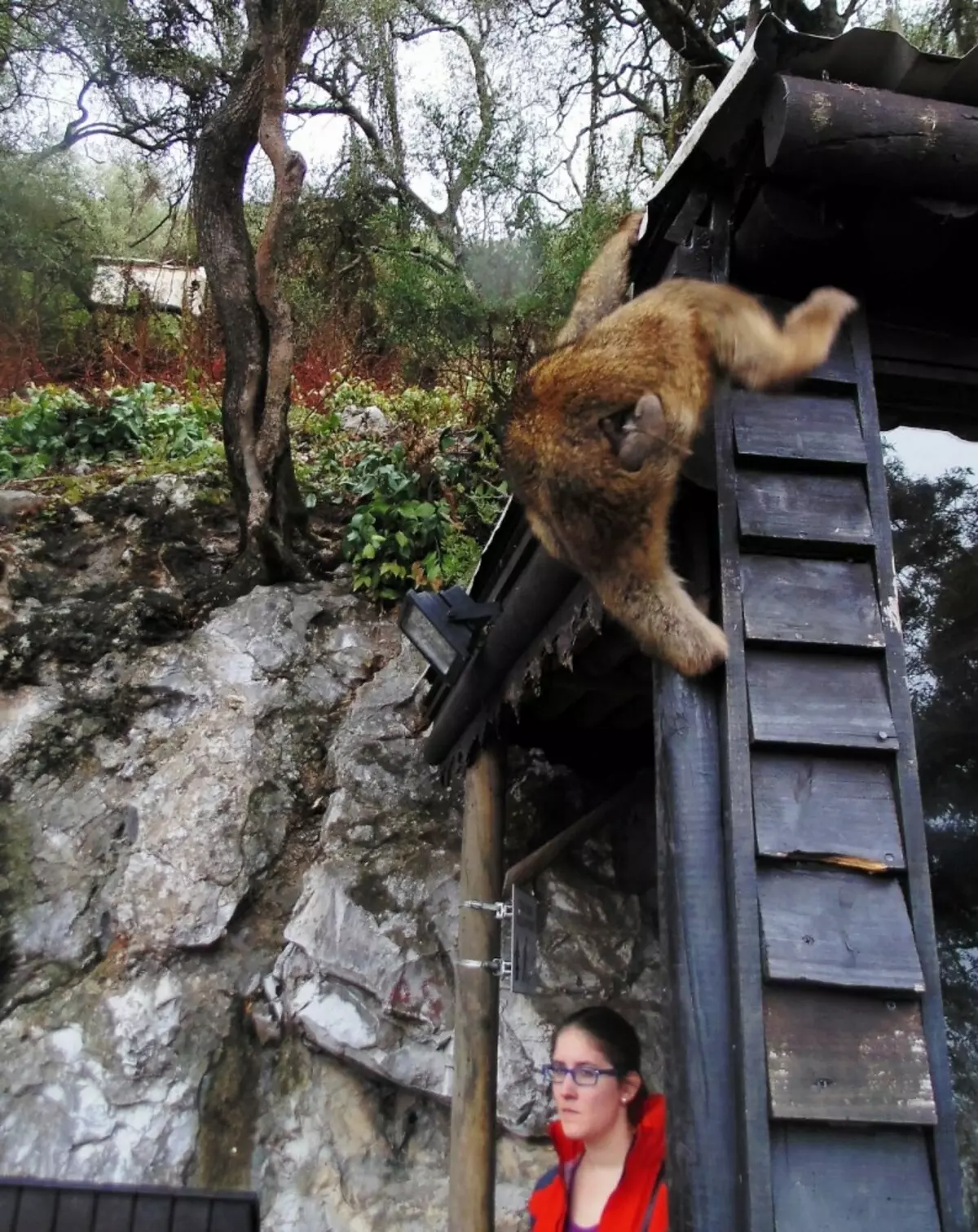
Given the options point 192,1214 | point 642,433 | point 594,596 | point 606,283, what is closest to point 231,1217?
point 192,1214

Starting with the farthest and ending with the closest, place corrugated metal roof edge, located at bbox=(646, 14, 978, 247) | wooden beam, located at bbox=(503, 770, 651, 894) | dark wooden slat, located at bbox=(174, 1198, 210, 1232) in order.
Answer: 1. wooden beam, located at bbox=(503, 770, 651, 894)
2. dark wooden slat, located at bbox=(174, 1198, 210, 1232)
3. corrugated metal roof edge, located at bbox=(646, 14, 978, 247)

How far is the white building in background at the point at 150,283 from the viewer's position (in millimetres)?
13484

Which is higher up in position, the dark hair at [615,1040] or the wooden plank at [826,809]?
the wooden plank at [826,809]

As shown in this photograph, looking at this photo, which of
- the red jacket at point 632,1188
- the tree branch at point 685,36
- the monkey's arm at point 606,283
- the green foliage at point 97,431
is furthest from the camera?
the green foliage at point 97,431

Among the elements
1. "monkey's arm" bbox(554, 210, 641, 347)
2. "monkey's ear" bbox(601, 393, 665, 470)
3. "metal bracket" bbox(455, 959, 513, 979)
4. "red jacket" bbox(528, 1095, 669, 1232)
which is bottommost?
"red jacket" bbox(528, 1095, 669, 1232)

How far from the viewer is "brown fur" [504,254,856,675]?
2717mm

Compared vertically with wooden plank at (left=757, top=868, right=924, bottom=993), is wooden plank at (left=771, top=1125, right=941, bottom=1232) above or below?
below

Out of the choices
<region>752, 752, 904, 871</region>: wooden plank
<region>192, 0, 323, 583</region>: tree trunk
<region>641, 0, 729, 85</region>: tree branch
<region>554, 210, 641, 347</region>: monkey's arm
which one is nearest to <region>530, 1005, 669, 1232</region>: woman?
<region>752, 752, 904, 871</region>: wooden plank

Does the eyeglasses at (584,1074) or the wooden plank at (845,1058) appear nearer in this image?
the wooden plank at (845,1058)

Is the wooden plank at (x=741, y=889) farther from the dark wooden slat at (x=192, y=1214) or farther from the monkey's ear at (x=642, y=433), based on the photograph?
Result: the dark wooden slat at (x=192, y=1214)

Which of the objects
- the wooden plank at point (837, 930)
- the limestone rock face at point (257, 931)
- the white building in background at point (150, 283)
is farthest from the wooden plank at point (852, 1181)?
→ the white building in background at point (150, 283)

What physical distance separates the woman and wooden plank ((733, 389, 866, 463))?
1.88 m

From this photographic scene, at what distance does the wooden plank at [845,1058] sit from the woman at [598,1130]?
83cm

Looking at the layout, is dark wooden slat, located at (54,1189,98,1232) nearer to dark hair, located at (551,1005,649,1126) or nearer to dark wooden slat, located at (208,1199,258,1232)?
dark wooden slat, located at (208,1199,258,1232)
